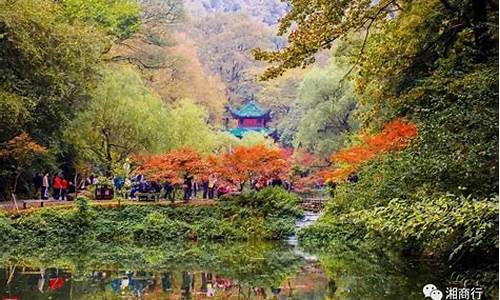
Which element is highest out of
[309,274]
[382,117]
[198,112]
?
[198,112]

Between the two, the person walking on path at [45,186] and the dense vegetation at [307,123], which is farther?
the person walking on path at [45,186]

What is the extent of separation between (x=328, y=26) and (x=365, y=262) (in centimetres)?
500

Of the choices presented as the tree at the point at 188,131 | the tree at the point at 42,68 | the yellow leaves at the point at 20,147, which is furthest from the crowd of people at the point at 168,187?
the yellow leaves at the point at 20,147

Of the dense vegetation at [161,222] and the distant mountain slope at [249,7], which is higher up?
the distant mountain slope at [249,7]

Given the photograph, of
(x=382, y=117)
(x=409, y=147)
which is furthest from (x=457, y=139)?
(x=382, y=117)

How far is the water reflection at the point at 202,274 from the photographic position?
9.80 metres

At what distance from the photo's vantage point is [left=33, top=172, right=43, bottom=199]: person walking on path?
66.6 feet

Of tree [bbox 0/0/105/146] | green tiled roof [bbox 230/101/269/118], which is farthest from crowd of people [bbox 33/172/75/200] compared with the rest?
green tiled roof [bbox 230/101/269/118]

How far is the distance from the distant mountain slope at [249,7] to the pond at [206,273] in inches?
2329

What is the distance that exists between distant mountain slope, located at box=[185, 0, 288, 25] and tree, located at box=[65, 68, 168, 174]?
5119cm

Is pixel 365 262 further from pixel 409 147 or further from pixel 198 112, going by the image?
pixel 198 112

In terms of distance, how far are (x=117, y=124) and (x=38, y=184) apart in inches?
130

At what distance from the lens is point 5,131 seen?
Result: 18.6 m

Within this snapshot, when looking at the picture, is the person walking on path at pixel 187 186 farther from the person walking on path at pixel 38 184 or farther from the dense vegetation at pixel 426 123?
the person walking on path at pixel 38 184
